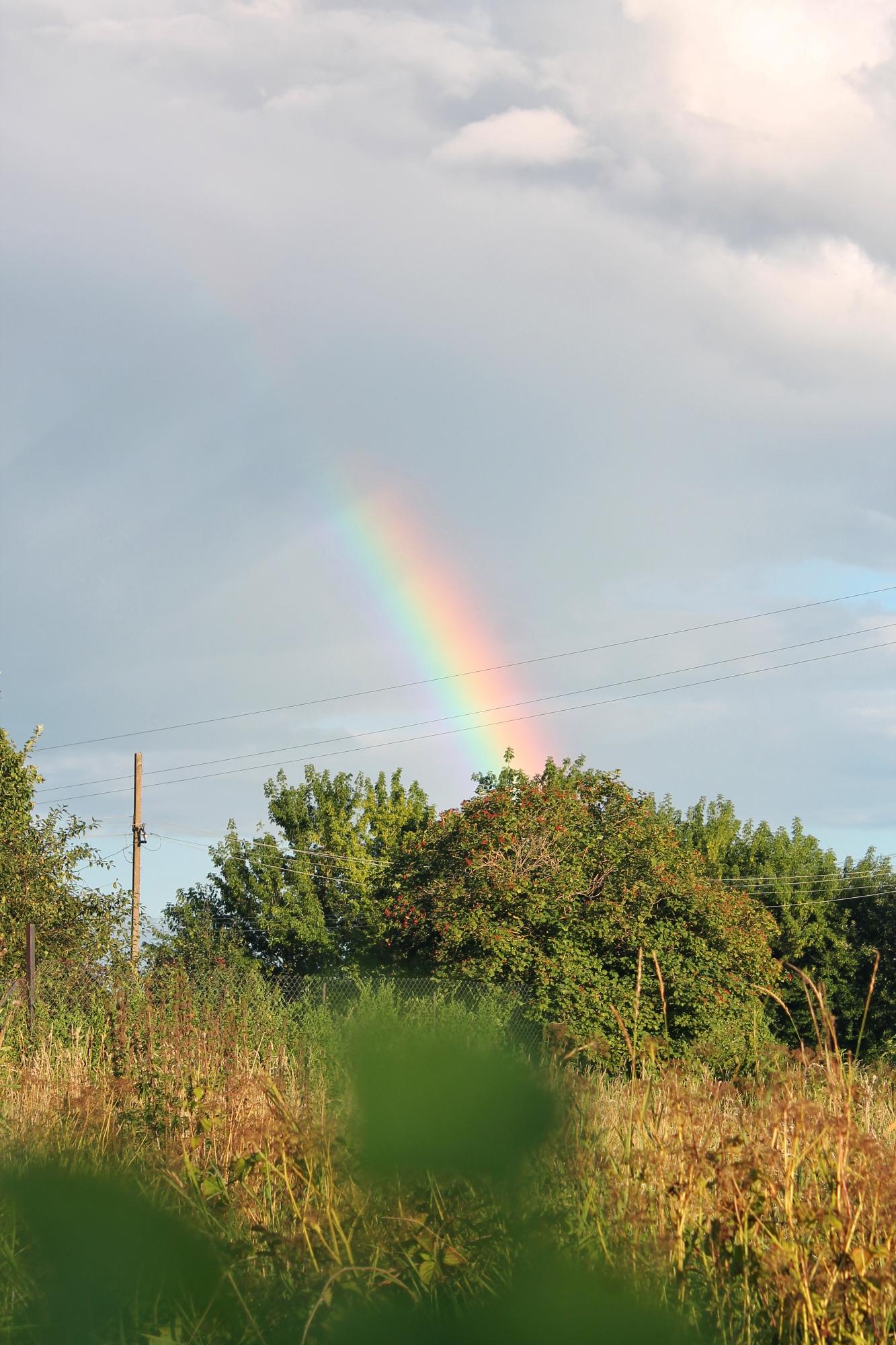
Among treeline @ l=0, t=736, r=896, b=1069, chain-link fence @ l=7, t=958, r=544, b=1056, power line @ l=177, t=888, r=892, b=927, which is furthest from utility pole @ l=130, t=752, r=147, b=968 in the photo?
power line @ l=177, t=888, r=892, b=927

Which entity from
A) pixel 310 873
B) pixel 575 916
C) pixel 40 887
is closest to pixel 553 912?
pixel 575 916

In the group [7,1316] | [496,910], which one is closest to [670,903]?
[496,910]

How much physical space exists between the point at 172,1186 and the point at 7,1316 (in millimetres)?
936

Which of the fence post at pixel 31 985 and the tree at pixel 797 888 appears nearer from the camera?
the fence post at pixel 31 985

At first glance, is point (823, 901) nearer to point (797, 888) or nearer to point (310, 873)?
point (797, 888)

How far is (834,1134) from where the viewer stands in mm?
3576

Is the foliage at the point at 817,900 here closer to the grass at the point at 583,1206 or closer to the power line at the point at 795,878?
the power line at the point at 795,878

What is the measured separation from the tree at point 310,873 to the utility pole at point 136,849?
331 inches

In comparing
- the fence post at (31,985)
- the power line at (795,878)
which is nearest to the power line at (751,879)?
the power line at (795,878)

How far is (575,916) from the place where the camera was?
54.4 feet

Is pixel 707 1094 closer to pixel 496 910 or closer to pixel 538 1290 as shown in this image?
pixel 538 1290

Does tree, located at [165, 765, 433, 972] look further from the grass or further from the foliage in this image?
the grass

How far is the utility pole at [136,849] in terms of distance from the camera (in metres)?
21.0

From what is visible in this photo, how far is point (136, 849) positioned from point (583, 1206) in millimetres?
21814
